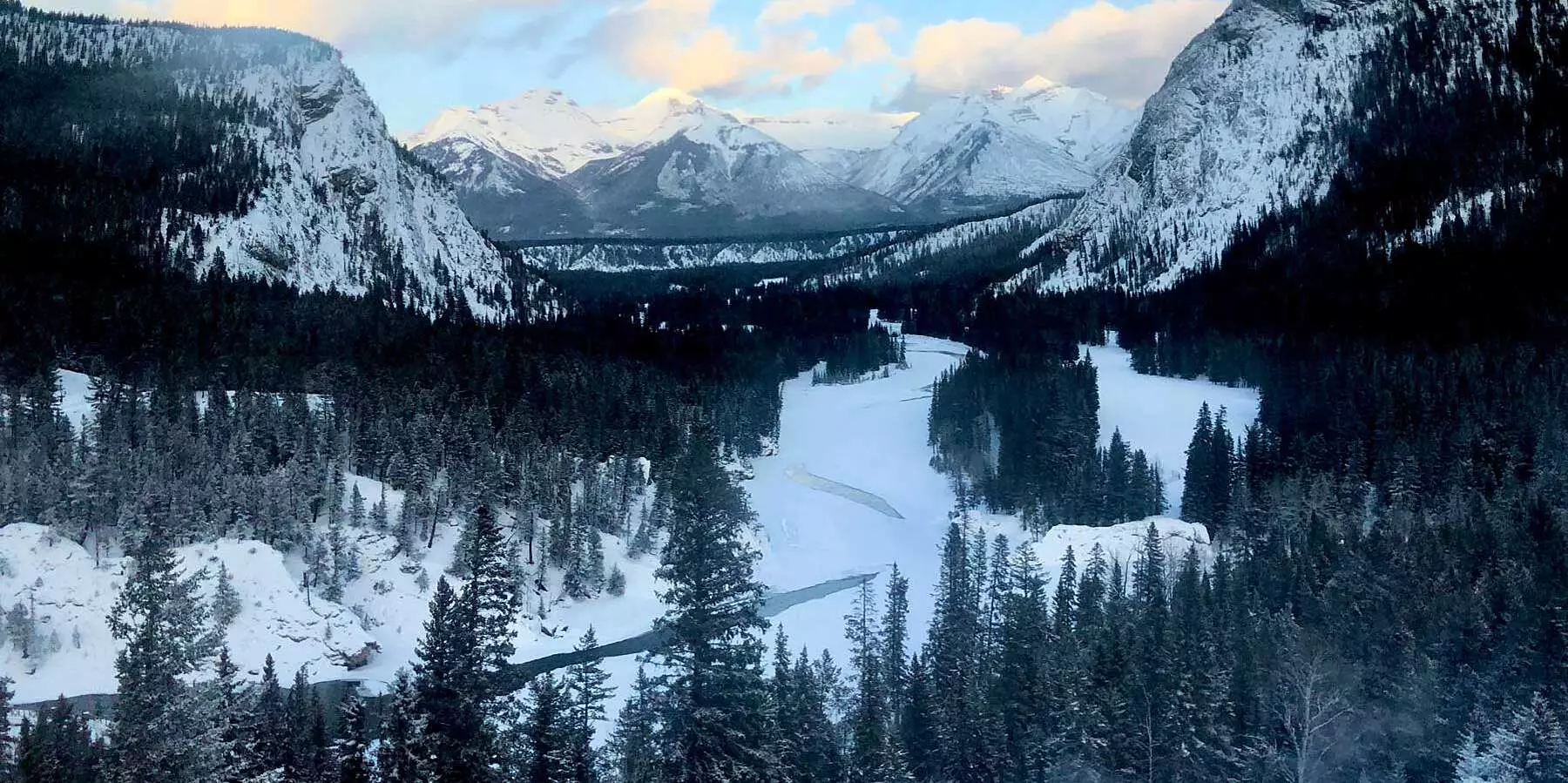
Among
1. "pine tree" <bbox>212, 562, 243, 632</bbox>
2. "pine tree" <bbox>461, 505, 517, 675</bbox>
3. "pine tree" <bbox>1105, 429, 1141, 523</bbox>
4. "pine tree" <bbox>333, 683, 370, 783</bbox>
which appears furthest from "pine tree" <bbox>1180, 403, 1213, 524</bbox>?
"pine tree" <bbox>461, 505, 517, 675</bbox>

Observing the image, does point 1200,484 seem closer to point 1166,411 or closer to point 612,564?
point 1166,411

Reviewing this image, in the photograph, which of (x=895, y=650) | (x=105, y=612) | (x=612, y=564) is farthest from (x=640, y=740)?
(x=612, y=564)

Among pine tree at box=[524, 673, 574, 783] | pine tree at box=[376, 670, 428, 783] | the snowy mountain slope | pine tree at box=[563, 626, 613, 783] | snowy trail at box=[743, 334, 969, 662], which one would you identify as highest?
the snowy mountain slope

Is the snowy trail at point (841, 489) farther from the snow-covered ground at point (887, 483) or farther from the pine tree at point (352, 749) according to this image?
the pine tree at point (352, 749)

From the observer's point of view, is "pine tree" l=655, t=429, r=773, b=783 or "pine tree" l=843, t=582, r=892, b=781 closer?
"pine tree" l=655, t=429, r=773, b=783

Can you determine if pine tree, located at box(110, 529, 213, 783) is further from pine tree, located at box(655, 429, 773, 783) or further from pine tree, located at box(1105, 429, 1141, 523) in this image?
pine tree, located at box(1105, 429, 1141, 523)

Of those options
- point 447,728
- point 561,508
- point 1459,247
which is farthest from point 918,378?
point 447,728
